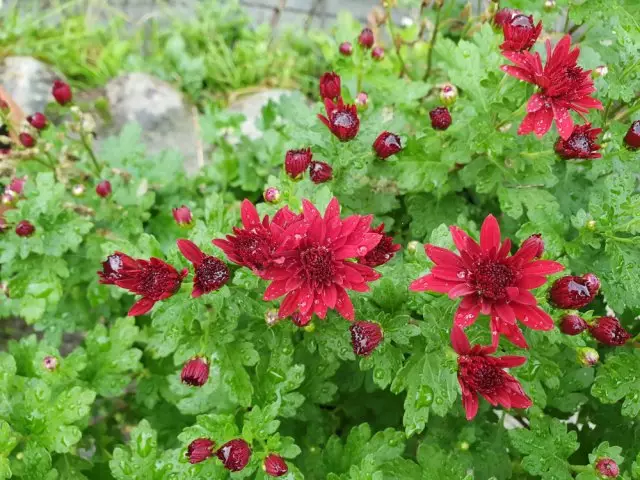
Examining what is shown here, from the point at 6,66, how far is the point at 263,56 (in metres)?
1.63

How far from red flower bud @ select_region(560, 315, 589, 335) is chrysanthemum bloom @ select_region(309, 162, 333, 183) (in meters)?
0.74

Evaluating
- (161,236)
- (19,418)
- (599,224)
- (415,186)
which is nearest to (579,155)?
(599,224)

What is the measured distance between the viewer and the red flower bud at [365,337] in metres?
1.46

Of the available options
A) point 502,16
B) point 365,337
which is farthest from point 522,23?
point 365,337

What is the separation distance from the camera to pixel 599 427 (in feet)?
6.60

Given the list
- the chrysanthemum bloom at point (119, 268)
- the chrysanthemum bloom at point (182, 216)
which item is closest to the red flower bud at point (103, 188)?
the chrysanthemum bloom at point (182, 216)

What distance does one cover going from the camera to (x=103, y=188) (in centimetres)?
226

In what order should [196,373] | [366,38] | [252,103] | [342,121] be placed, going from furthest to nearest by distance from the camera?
[252,103] → [366,38] → [342,121] → [196,373]

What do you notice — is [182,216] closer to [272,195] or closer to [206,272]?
[272,195]

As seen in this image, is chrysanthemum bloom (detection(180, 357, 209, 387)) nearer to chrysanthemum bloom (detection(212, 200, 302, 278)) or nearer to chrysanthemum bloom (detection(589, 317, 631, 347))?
chrysanthemum bloom (detection(212, 200, 302, 278))

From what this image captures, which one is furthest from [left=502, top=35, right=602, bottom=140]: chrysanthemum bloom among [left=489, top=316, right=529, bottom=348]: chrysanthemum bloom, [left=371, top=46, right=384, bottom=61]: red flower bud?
[left=371, top=46, right=384, bottom=61]: red flower bud

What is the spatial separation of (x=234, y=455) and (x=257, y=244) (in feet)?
1.77

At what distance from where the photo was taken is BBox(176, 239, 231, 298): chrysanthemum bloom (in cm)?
142

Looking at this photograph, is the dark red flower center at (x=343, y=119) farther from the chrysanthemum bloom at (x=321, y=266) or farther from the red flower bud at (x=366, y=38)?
the red flower bud at (x=366, y=38)
